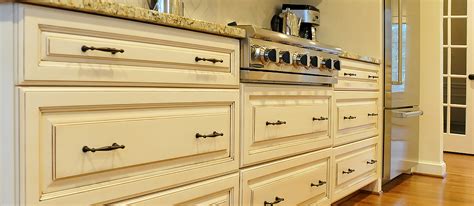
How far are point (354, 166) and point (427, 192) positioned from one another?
803mm

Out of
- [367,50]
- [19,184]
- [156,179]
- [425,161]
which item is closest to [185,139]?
[156,179]

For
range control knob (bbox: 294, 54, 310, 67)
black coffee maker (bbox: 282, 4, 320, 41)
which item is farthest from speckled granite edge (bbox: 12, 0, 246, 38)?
black coffee maker (bbox: 282, 4, 320, 41)

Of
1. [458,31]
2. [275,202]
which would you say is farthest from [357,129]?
[458,31]

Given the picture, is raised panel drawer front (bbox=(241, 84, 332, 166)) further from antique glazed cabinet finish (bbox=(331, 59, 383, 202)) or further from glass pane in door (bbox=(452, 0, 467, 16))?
glass pane in door (bbox=(452, 0, 467, 16))

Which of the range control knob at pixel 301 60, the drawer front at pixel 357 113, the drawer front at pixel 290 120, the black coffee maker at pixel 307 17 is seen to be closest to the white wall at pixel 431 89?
the drawer front at pixel 357 113

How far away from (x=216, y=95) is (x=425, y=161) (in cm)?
281

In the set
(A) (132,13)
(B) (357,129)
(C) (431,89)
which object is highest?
(A) (132,13)

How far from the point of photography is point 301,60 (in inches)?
70.9

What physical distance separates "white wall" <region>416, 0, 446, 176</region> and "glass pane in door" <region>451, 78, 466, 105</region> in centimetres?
133

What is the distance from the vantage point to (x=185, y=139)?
1261 millimetres

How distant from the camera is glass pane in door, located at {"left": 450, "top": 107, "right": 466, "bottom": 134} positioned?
4.68 meters

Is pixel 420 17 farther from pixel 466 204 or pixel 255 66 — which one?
pixel 255 66

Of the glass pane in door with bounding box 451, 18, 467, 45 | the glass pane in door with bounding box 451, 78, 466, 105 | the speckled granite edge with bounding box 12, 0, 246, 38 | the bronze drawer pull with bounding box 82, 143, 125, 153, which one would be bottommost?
the bronze drawer pull with bounding box 82, 143, 125, 153

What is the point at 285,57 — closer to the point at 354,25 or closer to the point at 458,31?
the point at 354,25
